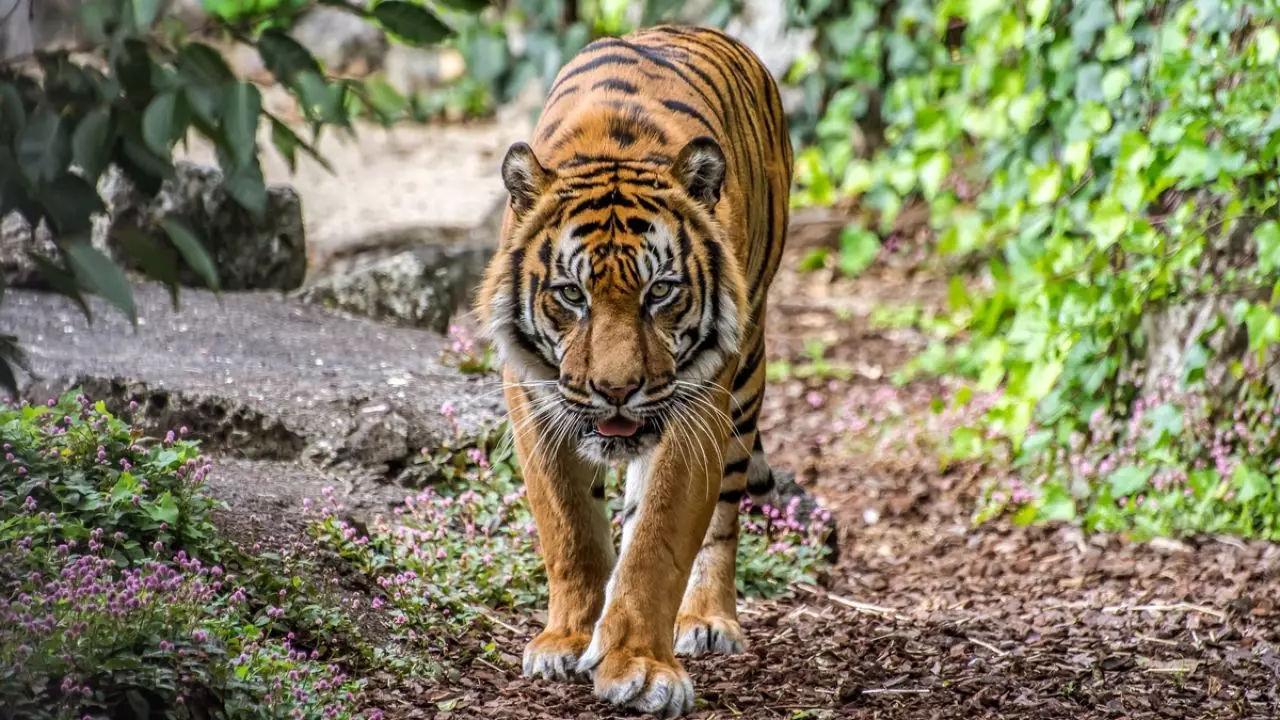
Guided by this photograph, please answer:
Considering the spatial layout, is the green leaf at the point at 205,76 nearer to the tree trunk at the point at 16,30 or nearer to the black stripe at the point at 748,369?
the tree trunk at the point at 16,30

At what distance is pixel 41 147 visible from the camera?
2.04 metres

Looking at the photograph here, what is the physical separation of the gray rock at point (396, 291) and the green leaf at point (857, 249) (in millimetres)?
3310

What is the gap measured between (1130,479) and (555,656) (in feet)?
8.72

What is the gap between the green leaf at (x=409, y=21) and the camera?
2.03m

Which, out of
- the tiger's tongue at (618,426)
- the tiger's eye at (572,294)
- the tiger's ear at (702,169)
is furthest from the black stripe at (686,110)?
the tiger's tongue at (618,426)

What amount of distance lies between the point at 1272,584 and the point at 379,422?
116 inches

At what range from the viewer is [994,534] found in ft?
18.9

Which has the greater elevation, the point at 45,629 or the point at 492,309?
the point at 492,309

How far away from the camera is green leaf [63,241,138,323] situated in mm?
1979

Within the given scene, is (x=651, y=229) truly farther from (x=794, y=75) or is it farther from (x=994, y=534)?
(x=794, y=75)

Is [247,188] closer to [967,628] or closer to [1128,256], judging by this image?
[967,628]

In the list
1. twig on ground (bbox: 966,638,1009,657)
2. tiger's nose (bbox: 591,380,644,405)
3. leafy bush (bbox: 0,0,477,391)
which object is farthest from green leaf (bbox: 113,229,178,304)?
twig on ground (bbox: 966,638,1009,657)

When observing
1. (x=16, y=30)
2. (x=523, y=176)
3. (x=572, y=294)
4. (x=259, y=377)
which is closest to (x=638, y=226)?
(x=572, y=294)

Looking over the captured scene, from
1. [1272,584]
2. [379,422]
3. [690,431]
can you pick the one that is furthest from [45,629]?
[1272,584]
